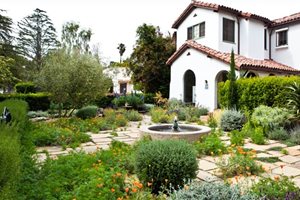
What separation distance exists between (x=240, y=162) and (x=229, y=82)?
8675mm

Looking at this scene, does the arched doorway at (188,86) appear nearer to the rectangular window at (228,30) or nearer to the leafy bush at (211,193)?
the rectangular window at (228,30)

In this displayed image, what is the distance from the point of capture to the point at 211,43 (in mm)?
18281

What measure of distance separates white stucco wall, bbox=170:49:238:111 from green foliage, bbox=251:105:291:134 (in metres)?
6.46

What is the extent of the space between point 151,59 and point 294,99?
14377mm

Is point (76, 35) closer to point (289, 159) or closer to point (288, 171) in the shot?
point (289, 159)

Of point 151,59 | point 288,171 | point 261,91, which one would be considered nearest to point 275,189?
point 288,171

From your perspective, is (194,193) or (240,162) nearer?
(194,193)

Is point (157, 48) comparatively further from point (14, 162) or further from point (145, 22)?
point (14, 162)

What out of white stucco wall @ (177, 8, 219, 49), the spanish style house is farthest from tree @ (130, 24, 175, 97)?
white stucco wall @ (177, 8, 219, 49)

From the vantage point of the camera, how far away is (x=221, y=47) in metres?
17.9

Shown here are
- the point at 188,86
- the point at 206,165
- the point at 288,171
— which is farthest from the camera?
the point at 188,86

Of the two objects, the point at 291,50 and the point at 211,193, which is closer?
the point at 211,193

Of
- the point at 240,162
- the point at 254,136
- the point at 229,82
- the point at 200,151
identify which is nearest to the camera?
the point at 240,162

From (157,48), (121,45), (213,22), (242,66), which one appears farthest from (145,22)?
(121,45)
